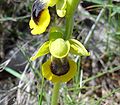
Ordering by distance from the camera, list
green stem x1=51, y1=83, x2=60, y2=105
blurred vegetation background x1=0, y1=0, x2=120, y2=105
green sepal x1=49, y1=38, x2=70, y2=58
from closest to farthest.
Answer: green sepal x1=49, y1=38, x2=70, y2=58 < green stem x1=51, y1=83, x2=60, y2=105 < blurred vegetation background x1=0, y1=0, x2=120, y2=105

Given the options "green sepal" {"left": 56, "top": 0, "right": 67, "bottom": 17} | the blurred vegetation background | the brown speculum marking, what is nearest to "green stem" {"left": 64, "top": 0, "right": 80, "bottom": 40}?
"green sepal" {"left": 56, "top": 0, "right": 67, "bottom": 17}

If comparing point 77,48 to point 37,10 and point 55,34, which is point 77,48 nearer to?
point 55,34

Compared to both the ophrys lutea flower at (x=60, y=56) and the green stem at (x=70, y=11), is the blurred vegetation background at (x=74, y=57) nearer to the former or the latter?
the ophrys lutea flower at (x=60, y=56)

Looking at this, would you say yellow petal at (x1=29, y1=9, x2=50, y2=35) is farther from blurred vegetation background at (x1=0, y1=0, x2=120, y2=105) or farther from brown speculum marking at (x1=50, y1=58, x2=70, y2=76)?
Result: blurred vegetation background at (x1=0, y1=0, x2=120, y2=105)

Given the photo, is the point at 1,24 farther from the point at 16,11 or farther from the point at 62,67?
the point at 62,67

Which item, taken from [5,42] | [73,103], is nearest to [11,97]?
[73,103]

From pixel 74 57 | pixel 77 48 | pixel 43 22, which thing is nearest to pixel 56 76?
pixel 77 48
